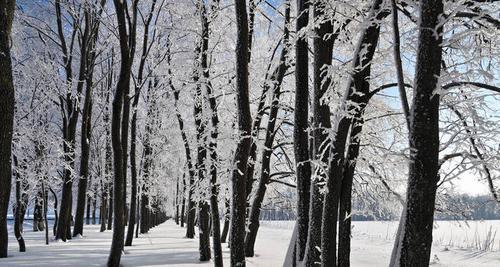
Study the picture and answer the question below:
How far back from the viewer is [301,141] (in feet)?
20.6

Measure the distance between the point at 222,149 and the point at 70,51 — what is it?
8796 mm

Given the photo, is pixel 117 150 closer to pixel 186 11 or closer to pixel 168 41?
pixel 186 11

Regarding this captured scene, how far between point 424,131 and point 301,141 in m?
3.19

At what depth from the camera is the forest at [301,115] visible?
3626 millimetres

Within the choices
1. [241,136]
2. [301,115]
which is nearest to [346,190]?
[301,115]

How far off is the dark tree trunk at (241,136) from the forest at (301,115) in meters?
0.02

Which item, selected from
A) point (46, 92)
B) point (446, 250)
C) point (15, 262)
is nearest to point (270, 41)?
point (15, 262)

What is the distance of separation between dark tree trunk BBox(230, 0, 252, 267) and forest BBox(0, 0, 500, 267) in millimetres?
21

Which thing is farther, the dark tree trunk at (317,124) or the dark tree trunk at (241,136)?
the dark tree trunk at (241,136)

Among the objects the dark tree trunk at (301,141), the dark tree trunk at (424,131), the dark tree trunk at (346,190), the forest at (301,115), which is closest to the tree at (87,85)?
the forest at (301,115)

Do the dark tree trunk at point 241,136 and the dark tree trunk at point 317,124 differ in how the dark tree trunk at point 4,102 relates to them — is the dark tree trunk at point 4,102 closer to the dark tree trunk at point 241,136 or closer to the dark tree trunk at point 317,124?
the dark tree trunk at point 241,136

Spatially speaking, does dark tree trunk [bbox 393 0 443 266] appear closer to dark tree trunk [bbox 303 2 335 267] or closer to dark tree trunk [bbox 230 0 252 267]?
dark tree trunk [bbox 303 2 335 267]

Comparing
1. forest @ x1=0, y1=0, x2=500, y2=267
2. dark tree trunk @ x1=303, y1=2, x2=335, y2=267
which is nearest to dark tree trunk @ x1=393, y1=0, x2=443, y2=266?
forest @ x1=0, y1=0, x2=500, y2=267

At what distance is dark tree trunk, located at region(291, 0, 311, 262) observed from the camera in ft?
19.9
